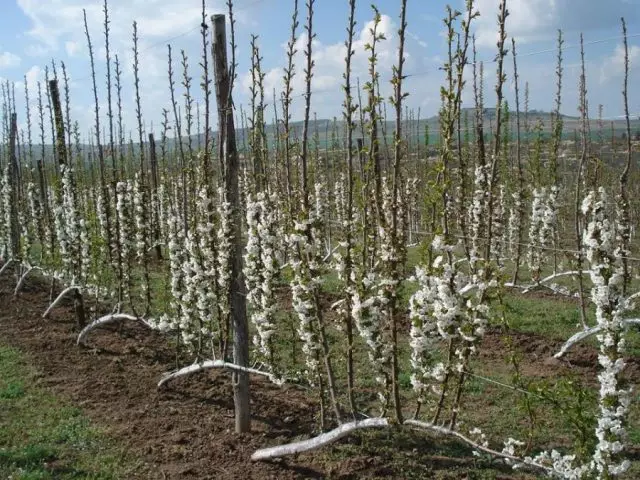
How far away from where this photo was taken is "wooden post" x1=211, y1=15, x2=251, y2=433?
6465mm

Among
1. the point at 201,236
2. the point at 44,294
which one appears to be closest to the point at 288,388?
the point at 201,236

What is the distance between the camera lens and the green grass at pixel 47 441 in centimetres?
605

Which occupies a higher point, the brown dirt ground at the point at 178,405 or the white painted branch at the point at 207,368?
the white painted branch at the point at 207,368

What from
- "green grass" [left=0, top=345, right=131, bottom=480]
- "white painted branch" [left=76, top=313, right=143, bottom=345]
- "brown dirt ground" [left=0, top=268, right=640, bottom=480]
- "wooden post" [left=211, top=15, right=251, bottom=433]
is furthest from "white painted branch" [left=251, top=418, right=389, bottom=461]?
"white painted branch" [left=76, top=313, right=143, bottom=345]

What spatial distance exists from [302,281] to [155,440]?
2.87 m

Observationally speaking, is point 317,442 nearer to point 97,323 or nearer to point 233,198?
point 233,198

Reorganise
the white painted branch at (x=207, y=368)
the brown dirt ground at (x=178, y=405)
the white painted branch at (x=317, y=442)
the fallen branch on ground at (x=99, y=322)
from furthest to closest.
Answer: the fallen branch on ground at (x=99, y=322), the white painted branch at (x=207, y=368), the brown dirt ground at (x=178, y=405), the white painted branch at (x=317, y=442)

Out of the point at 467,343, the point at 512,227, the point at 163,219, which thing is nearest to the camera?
the point at 467,343

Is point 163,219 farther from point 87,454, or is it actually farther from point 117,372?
point 87,454

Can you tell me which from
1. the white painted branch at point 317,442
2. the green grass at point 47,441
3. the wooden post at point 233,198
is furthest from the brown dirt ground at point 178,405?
the wooden post at point 233,198

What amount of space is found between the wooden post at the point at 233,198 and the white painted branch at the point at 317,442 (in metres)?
0.72

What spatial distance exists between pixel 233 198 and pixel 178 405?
3.14 metres

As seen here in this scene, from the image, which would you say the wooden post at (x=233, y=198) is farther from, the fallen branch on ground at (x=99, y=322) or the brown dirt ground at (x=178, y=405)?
the fallen branch on ground at (x=99, y=322)

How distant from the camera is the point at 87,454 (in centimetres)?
650
